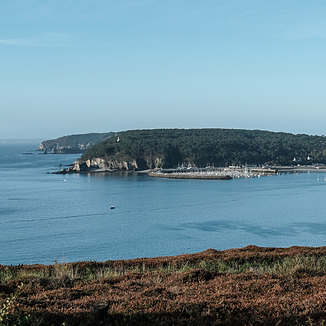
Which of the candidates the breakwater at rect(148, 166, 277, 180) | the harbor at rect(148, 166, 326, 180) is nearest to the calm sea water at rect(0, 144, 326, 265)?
the breakwater at rect(148, 166, 277, 180)

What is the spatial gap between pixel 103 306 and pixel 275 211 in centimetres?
5167

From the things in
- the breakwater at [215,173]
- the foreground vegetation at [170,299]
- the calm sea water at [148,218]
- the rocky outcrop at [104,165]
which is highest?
the foreground vegetation at [170,299]

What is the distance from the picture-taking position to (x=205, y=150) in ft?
433

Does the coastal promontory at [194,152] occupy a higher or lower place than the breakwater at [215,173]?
higher

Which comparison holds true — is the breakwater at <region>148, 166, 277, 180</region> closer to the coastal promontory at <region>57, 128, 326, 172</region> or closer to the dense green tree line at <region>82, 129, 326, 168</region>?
the coastal promontory at <region>57, 128, 326, 172</region>

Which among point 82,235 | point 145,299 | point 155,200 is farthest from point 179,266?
point 155,200

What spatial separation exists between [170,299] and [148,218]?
44733 millimetres

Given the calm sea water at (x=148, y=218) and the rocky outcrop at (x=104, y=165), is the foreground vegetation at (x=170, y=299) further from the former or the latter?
the rocky outcrop at (x=104, y=165)

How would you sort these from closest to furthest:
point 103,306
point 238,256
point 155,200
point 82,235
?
point 103,306
point 238,256
point 82,235
point 155,200

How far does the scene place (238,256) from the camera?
424 inches

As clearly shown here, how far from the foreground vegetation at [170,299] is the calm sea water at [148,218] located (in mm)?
16418

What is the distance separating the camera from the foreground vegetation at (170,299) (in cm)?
530

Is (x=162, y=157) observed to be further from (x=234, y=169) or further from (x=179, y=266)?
(x=179, y=266)

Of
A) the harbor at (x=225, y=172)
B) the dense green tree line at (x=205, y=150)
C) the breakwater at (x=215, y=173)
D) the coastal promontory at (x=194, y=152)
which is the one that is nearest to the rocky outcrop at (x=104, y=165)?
the coastal promontory at (x=194, y=152)
